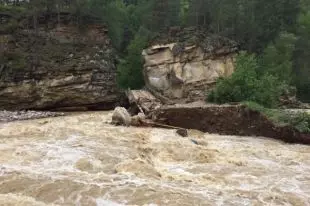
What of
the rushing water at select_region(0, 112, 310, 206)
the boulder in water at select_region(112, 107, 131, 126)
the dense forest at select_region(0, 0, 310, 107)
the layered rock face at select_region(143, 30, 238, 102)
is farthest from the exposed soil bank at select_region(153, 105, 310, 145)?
the dense forest at select_region(0, 0, 310, 107)

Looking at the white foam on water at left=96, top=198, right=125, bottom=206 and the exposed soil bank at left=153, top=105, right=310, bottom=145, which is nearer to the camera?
the white foam on water at left=96, top=198, right=125, bottom=206

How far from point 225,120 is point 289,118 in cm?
330

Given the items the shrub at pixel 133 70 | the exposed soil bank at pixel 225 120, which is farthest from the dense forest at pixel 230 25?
the exposed soil bank at pixel 225 120

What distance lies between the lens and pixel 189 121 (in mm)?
24156

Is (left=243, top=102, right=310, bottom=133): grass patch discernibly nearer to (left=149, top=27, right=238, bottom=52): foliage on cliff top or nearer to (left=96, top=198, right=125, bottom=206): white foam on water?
(left=96, top=198, right=125, bottom=206): white foam on water

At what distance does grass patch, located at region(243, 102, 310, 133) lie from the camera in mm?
21875

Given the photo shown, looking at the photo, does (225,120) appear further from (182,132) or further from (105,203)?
(105,203)

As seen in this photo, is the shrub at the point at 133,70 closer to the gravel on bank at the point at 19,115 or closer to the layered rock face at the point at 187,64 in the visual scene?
the layered rock face at the point at 187,64

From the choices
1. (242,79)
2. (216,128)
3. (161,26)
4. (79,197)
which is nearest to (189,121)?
(216,128)

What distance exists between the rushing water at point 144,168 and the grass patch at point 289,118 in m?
1.27

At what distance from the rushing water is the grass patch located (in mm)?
1266

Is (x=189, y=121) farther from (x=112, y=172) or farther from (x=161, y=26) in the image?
(x=161, y=26)

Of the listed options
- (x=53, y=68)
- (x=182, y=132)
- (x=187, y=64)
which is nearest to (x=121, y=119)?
(x=182, y=132)

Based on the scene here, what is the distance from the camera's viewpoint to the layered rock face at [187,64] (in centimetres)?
3700
